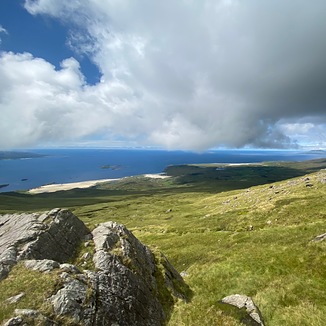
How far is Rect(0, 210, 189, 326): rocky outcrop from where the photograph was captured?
51.5 feet

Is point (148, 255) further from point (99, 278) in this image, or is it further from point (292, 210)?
point (292, 210)

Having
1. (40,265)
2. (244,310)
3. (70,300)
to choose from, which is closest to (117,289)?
(70,300)

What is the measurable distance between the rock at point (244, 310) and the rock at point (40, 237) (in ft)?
49.4

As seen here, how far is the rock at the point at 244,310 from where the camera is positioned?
59.4 feet

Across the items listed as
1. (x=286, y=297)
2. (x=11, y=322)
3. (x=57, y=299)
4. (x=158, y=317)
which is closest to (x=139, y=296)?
(x=158, y=317)

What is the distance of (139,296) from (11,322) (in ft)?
29.4

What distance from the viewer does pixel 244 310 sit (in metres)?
19.3

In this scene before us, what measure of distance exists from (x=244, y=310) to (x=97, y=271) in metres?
12.3

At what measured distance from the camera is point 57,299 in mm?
15070

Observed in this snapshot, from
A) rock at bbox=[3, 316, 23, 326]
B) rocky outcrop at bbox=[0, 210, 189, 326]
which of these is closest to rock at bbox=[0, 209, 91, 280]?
rocky outcrop at bbox=[0, 210, 189, 326]

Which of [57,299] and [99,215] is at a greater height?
[57,299]

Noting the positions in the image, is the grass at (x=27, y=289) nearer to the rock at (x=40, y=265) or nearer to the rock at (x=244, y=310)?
the rock at (x=40, y=265)

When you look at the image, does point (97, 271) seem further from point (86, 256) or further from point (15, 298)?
point (15, 298)

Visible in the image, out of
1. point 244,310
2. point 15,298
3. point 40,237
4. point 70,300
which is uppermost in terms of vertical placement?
point 40,237
